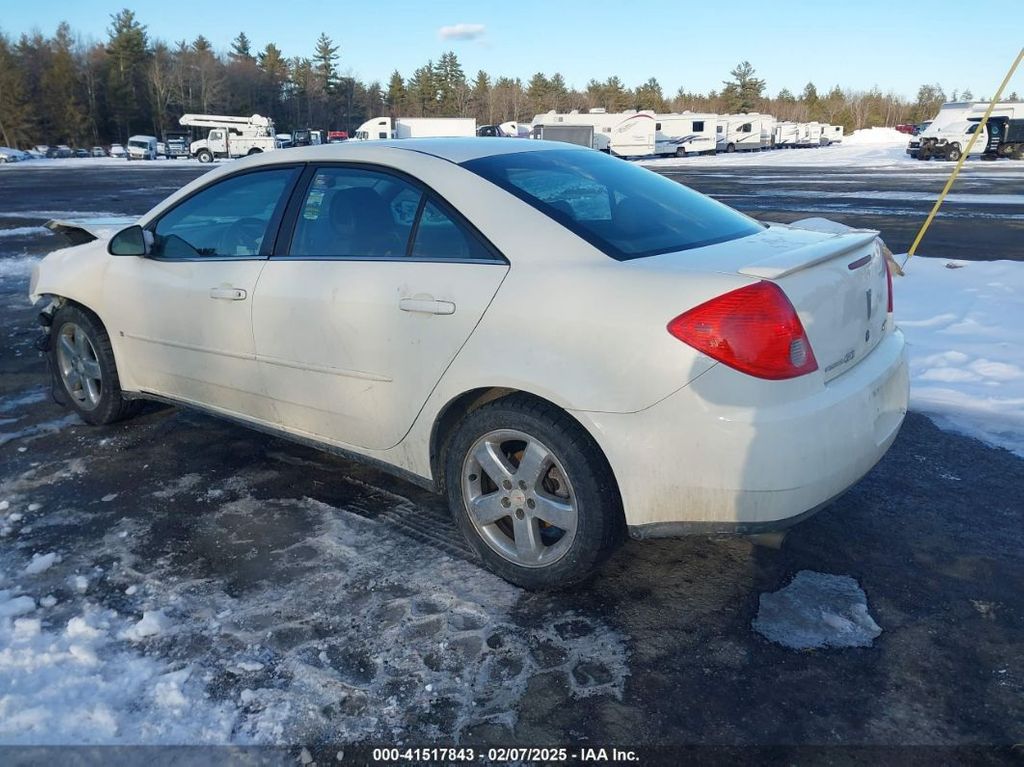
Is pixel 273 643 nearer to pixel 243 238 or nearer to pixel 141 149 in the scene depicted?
pixel 243 238

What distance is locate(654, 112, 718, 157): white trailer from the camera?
57938 millimetres

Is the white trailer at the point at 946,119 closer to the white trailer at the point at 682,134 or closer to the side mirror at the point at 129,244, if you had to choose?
the white trailer at the point at 682,134

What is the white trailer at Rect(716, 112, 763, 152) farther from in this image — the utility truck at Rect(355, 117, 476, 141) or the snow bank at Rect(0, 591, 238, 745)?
the snow bank at Rect(0, 591, 238, 745)

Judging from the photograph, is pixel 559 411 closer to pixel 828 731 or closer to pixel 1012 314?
pixel 828 731

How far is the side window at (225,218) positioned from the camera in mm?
3797

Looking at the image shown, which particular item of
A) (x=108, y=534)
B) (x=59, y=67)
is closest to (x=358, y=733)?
(x=108, y=534)

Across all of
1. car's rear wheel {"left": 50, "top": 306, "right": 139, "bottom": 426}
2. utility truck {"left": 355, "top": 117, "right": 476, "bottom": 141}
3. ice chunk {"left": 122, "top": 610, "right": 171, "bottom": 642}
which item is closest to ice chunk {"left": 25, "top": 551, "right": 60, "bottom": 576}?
ice chunk {"left": 122, "top": 610, "right": 171, "bottom": 642}

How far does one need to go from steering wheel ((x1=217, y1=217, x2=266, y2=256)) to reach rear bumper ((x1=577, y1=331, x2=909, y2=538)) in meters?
2.01

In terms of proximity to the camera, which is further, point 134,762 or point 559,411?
point 559,411

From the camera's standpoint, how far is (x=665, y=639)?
2.68 metres

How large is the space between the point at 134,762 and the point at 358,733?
0.59 meters

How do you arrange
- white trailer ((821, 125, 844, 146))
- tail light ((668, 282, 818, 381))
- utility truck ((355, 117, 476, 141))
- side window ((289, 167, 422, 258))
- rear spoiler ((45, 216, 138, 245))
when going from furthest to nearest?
white trailer ((821, 125, 844, 146))
utility truck ((355, 117, 476, 141))
rear spoiler ((45, 216, 138, 245))
side window ((289, 167, 422, 258))
tail light ((668, 282, 818, 381))

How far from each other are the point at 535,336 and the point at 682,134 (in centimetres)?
6012

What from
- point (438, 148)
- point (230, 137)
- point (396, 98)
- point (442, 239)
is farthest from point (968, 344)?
point (396, 98)
